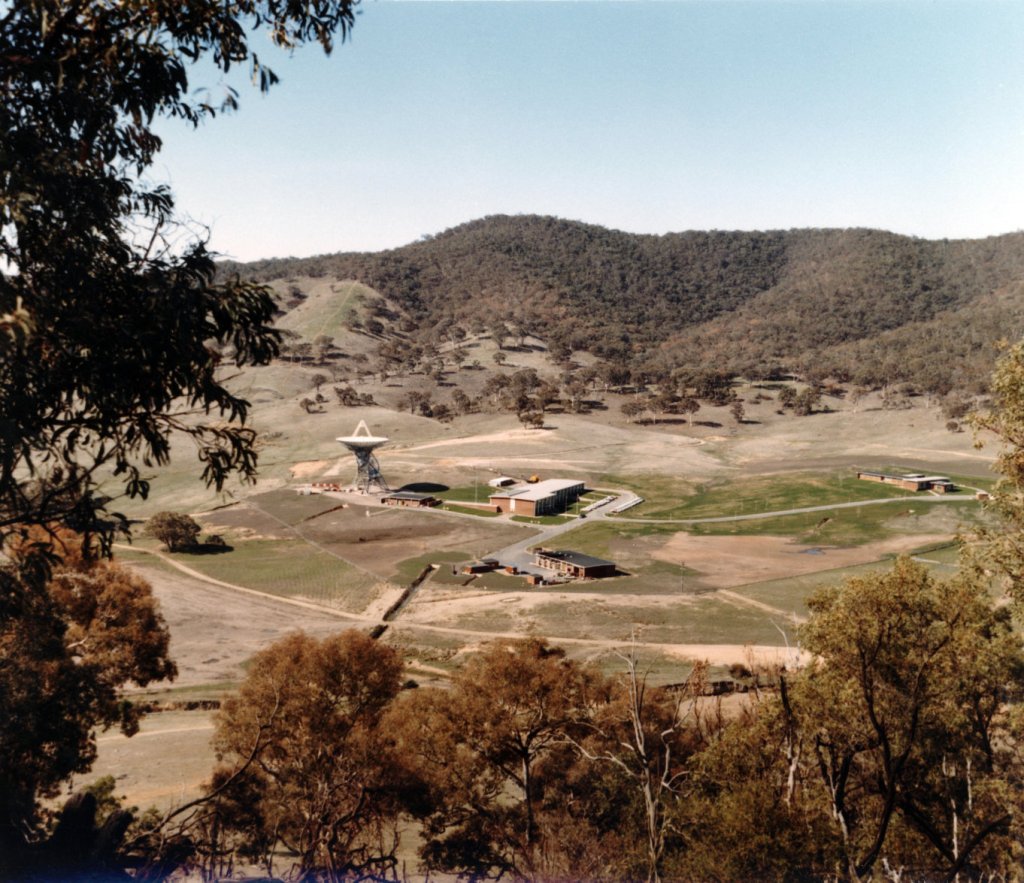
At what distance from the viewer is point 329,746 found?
23.3 meters

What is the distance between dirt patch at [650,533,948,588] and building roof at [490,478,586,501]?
62.0 feet

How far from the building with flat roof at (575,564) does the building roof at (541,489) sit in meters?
19.4

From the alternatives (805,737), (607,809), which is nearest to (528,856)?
(607,809)

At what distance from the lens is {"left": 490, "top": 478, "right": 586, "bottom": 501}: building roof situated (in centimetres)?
8844

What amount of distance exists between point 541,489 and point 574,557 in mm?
26168

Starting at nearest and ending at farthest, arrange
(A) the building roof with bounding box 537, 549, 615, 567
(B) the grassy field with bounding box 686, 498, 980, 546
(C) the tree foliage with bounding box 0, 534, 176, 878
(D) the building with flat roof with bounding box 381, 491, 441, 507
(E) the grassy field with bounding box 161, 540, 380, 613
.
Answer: (C) the tree foliage with bounding box 0, 534, 176, 878, (E) the grassy field with bounding box 161, 540, 380, 613, (A) the building roof with bounding box 537, 549, 615, 567, (B) the grassy field with bounding box 686, 498, 980, 546, (D) the building with flat roof with bounding box 381, 491, 441, 507

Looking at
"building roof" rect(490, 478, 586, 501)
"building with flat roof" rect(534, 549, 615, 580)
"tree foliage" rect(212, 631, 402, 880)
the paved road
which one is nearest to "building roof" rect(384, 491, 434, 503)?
"building roof" rect(490, 478, 586, 501)

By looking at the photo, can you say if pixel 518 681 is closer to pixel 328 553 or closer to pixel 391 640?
pixel 391 640

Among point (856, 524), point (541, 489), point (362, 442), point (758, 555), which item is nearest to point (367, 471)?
point (362, 442)

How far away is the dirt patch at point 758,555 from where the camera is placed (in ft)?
208

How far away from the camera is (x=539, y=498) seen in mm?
87062

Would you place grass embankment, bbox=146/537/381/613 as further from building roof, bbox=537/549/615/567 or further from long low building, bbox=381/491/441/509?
long low building, bbox=381/491/441/509

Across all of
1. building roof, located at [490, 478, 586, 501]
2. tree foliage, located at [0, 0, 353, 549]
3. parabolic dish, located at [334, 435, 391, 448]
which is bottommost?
building roof, located at [490, 478, 586, 501]

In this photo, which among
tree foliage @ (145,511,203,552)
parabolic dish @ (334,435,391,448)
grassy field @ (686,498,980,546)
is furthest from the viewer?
parabolic dish @ (334,435,391,448)
